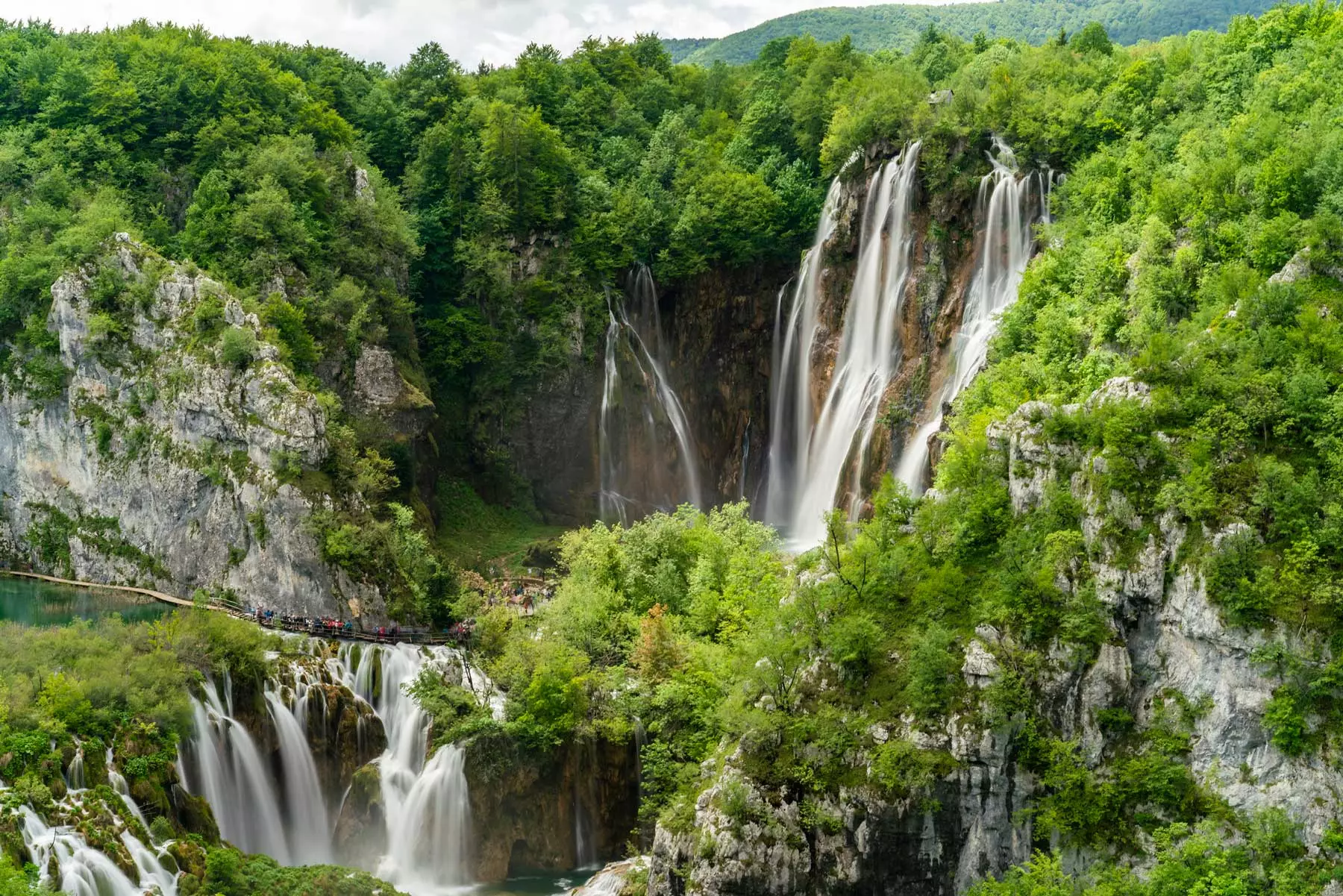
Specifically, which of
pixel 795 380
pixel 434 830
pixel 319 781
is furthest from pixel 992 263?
pixel 319 781

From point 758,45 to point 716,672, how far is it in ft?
337

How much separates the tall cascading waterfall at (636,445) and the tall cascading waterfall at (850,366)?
24.6ft

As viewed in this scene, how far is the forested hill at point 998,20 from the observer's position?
122m

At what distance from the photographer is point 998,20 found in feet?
408

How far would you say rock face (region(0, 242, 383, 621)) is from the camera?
5275 centimetres

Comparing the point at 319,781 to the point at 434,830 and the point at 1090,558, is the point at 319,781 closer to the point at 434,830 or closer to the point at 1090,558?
the point at 434,830

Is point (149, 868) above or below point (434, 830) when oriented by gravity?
above

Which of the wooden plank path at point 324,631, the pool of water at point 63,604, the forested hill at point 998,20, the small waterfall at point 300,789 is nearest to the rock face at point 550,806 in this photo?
the small waterfall at point 300,789

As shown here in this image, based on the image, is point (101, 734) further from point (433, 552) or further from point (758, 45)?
point (758, 45)

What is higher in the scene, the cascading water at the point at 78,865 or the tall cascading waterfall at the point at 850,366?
the tall cascading waterfall at the point at 850,366

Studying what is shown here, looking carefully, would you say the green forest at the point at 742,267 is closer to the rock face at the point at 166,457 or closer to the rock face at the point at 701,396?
the rock face at the point at 166,457

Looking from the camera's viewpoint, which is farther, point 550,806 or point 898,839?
point 550,806

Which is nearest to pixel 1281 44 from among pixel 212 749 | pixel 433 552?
pixel 433 552

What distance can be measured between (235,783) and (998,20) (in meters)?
108
